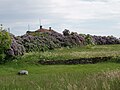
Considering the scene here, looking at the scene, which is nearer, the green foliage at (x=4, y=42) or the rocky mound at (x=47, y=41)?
the green foliage at (x=4, y=42)

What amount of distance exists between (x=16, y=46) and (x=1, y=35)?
1764 millimetres

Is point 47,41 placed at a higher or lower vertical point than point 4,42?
lower

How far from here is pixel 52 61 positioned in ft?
103

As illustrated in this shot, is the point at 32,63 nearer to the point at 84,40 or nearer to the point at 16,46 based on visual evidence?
the point at 16,46

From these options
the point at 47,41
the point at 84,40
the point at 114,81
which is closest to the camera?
the point at 114,81

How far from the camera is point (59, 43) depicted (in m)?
48.2

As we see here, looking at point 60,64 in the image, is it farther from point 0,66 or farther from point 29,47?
point 29,47

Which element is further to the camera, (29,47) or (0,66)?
(29,47)

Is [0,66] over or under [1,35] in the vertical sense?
under

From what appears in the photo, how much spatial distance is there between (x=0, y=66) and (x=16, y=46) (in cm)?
388

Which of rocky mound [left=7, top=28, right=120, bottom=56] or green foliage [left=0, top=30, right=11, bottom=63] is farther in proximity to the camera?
rocky mound [left=7, top=28, right=120, bottom=56]

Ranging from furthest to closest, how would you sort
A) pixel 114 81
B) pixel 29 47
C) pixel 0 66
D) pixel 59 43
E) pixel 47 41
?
pixel 59 43
pixel 47 41
pixel 29 47
pixel 0 66
pixel 114 81

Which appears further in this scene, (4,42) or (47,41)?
(47,41)

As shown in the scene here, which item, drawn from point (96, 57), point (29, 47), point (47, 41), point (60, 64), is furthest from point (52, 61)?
point (47, 41)
